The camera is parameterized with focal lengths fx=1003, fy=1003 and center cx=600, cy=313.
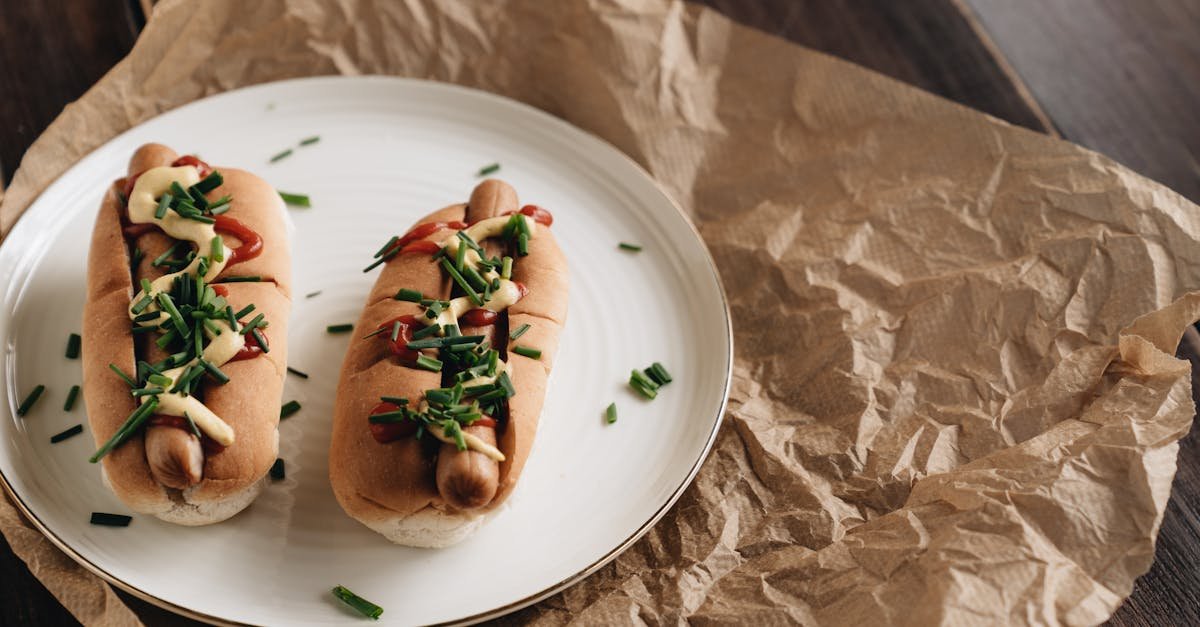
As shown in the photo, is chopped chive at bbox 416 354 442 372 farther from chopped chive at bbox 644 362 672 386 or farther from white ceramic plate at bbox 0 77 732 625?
chopped chive at bbox 644 362 672 386

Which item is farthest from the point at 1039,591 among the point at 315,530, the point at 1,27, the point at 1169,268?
the point at 1,27

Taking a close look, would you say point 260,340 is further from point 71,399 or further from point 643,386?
point 643,386

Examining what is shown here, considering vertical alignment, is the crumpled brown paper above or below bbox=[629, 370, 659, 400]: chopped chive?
above

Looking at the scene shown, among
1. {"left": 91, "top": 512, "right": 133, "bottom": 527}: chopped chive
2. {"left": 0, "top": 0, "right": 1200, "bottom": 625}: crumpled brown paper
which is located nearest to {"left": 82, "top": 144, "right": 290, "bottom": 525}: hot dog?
{"left": 91, "top": 512, "right": 133, "bottom": 527}: chopped chive

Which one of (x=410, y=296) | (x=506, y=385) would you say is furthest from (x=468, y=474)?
(x=410, y=296)

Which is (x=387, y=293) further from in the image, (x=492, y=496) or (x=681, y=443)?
(x=681, y=443)

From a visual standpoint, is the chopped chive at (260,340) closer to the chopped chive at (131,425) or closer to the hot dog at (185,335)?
the hot dog at (185,335)
